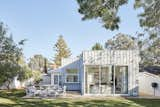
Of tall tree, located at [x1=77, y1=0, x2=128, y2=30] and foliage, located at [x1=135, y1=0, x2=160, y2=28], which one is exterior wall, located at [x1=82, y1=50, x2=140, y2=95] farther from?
tall tree, located at [x1=77, y1=0, x2=128, y2=30]

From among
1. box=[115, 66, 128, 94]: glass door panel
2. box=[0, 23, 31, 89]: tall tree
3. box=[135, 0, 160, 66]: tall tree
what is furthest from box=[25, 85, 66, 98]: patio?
box=[135, 0, 160, 66]: tall tree

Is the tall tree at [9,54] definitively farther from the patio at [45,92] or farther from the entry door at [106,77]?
the entry door at [106,77]

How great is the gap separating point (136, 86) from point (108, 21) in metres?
14.3

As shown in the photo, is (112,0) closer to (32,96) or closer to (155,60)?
(32,96)

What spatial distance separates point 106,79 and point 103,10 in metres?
15.3

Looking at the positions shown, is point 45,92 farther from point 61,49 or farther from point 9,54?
point 61,49

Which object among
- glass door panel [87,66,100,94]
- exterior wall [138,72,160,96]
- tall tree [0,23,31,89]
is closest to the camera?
tall tree [0,23,31,89]

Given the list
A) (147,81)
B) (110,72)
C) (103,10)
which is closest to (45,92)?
(110,72)

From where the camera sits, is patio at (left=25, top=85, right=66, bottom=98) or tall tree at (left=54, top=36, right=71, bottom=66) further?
tall tree at (left=54, top=36, right=71, bottom=66)

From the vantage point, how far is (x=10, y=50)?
21.5 m

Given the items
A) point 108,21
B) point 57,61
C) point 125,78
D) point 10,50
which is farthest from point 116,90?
point 57,61

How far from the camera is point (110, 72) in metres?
27.3

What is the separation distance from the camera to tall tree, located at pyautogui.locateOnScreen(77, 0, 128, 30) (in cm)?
1269

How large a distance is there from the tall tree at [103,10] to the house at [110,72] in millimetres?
13413
